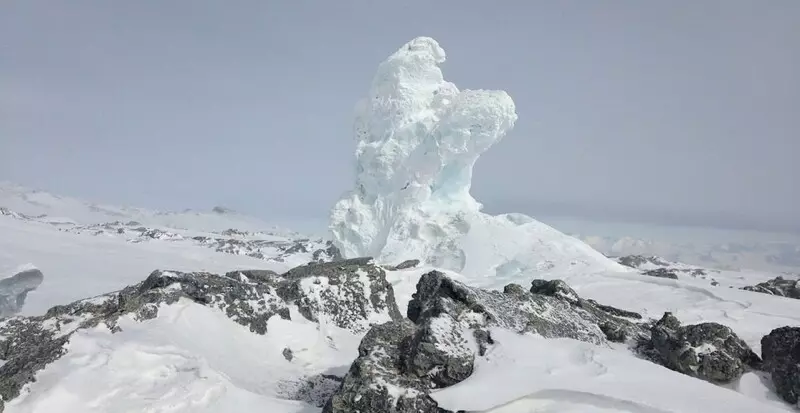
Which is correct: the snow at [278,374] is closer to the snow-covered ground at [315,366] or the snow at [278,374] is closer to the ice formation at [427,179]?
the snow-covered ground at [315,366]

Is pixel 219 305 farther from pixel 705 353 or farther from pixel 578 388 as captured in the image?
pixel 705 353

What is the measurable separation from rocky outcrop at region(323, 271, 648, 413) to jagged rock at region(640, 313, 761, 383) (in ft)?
4.53

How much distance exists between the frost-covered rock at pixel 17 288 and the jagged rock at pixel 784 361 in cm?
3097

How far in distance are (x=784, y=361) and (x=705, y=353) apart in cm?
127

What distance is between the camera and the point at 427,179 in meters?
43.4

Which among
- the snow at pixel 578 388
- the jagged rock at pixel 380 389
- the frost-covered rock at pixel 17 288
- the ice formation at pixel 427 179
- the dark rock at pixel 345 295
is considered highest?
the ice formation at pixel 427 179

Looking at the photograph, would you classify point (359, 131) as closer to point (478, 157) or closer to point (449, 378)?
point (478, 157)

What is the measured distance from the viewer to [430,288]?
42.3 ft

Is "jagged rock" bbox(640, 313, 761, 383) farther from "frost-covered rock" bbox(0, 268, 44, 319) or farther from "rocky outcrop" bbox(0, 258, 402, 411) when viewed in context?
"frost-covered rock" bbox(0, 268, 44, 319)

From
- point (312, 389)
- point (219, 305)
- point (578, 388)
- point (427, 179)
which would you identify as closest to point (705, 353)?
point (578, 388)

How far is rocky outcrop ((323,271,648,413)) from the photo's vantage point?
8.13 m

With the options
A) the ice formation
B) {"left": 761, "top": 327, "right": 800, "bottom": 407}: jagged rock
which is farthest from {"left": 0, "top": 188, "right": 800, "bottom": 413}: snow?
the ice formation

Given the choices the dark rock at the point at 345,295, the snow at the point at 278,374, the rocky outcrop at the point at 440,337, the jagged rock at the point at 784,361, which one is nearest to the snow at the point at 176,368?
the snow at the point at 278,374

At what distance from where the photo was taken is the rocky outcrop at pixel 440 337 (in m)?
8.13
